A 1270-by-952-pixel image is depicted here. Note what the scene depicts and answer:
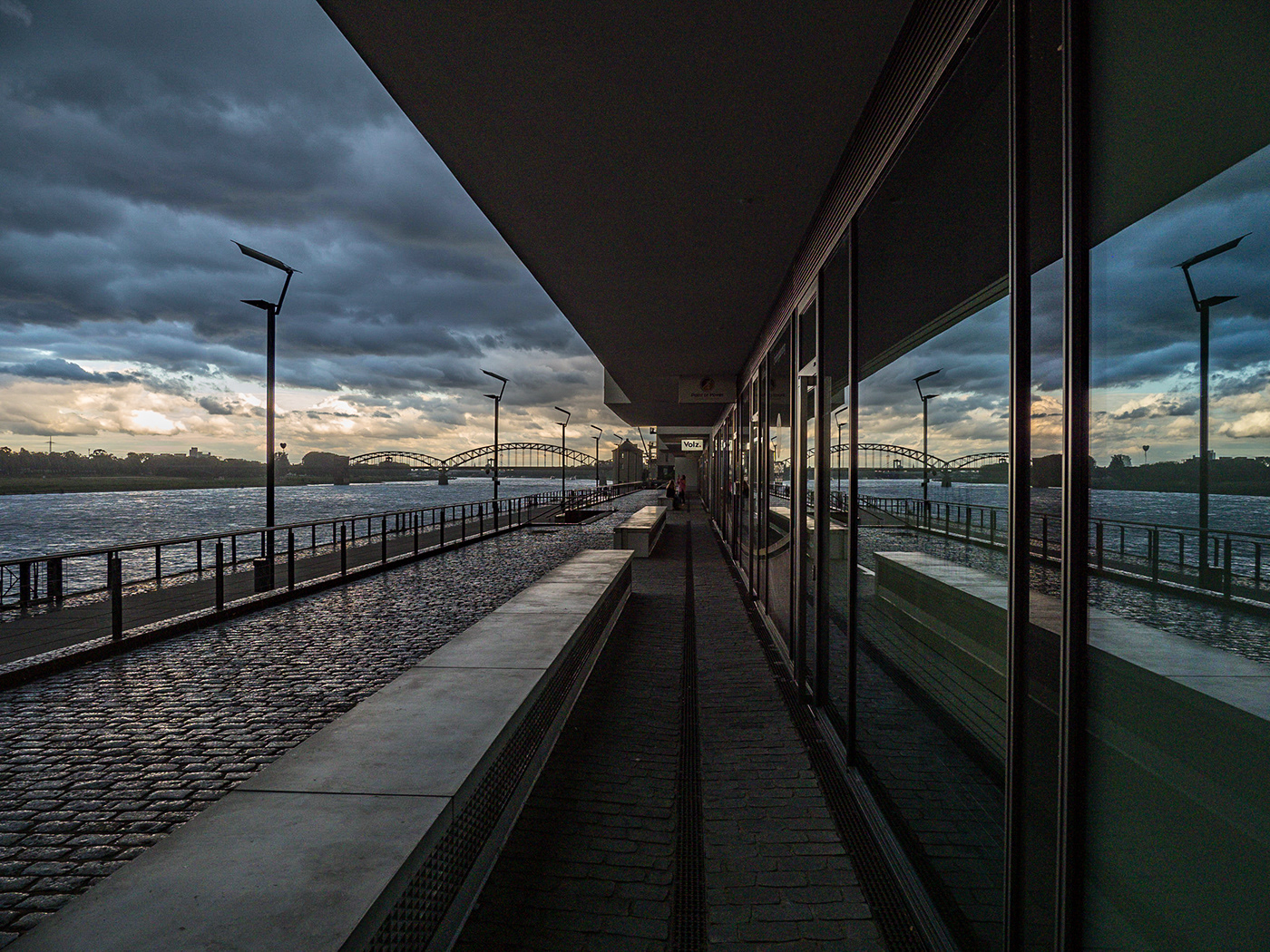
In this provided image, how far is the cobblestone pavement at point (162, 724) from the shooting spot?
2.88 metres

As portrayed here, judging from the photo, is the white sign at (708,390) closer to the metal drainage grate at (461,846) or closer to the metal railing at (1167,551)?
the metal drainage grate at (461,846)

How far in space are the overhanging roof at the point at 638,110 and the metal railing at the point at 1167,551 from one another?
7.45ft

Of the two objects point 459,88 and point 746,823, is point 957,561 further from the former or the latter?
point 459,88

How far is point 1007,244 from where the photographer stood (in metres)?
1.96

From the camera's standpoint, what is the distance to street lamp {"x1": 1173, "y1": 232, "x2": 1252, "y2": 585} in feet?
3.44

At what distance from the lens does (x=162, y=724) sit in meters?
4.32

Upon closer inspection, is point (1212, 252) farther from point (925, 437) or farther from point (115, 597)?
point (115, 597)

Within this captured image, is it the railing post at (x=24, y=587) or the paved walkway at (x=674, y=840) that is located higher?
the railing post at (x=24, y=587)

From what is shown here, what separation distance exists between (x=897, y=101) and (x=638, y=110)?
4.34 feet

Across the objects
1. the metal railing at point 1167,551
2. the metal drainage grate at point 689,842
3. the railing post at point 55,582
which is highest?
the metal railing at point 1167,551

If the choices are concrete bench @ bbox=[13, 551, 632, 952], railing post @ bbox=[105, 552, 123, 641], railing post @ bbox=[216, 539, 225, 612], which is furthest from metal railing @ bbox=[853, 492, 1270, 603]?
railing post @ bbox=[216, 539, 225, 612]

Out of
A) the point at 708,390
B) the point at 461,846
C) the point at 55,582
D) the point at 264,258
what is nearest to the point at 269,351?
the point at 264,258

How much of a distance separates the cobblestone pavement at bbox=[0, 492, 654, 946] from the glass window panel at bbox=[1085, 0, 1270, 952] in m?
3.53

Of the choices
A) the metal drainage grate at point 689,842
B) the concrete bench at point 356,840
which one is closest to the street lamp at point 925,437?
the metal drainage grate at point 689,842
